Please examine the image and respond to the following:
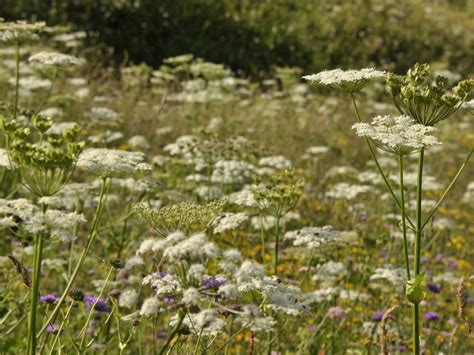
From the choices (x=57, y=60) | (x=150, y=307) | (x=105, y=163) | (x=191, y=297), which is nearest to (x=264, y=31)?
(x=57, y=60)

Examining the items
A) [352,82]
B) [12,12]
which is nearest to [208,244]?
[352,82]

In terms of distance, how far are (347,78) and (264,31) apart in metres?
14.9

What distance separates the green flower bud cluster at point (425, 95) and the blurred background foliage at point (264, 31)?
10805 millimetres

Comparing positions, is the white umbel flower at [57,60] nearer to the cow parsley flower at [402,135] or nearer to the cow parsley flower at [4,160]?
the cow parsley flower at [4,160]

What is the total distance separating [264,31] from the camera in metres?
17.5

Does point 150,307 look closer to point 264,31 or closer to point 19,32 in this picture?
point 19,32

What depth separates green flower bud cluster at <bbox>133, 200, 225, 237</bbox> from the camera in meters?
2.43

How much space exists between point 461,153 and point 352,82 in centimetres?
996

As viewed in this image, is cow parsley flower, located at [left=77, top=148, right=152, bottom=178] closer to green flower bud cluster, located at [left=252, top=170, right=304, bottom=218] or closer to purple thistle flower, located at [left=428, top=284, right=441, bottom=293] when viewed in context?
green flower bud cluster, located at [left=252, top=170, right=304, bottom=218]

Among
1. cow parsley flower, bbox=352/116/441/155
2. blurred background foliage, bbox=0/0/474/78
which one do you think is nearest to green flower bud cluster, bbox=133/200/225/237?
cow parsley flower, bbox=352/116/441/155

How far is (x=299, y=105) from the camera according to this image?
12500 mm

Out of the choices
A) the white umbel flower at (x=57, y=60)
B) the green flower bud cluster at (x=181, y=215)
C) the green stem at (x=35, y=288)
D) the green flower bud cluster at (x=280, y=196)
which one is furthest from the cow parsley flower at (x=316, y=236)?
the white umbel flower at (x=57, y=60)

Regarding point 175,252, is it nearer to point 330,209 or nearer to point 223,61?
point 330,209

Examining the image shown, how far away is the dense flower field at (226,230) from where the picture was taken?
2.35 m
